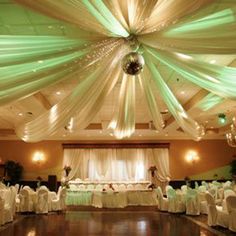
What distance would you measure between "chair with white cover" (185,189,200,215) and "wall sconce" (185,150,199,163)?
206 inches

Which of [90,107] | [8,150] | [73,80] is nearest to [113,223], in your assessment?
[73,80]

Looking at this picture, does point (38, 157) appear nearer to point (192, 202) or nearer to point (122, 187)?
point (122, 187)

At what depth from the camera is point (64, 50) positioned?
2896mm

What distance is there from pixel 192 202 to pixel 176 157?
18.2 feet

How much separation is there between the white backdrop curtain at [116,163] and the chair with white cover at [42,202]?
4854mm

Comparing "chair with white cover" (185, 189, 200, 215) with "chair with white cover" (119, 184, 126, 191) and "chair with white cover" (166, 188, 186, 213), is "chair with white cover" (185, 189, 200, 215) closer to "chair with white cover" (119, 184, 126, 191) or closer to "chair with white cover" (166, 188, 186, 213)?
"chair with white cover" (166, 188, 186, 213)

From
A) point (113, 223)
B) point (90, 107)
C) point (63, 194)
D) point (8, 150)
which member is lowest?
point (113, 223)

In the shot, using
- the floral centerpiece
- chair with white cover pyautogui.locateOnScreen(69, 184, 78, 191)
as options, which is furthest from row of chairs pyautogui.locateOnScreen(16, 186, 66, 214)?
the floral centerpiece

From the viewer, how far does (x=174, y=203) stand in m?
10.1

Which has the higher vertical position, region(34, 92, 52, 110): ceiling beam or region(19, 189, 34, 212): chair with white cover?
region(34, 92, 52, 110): ceiling beam

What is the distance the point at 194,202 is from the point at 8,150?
1023cm

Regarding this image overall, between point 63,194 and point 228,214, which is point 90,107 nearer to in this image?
point 228,214

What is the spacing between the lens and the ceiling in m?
4.42

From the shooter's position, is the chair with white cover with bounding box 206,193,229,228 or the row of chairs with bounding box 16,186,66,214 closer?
the chair with white cover with bounding box 206,193,229,228
